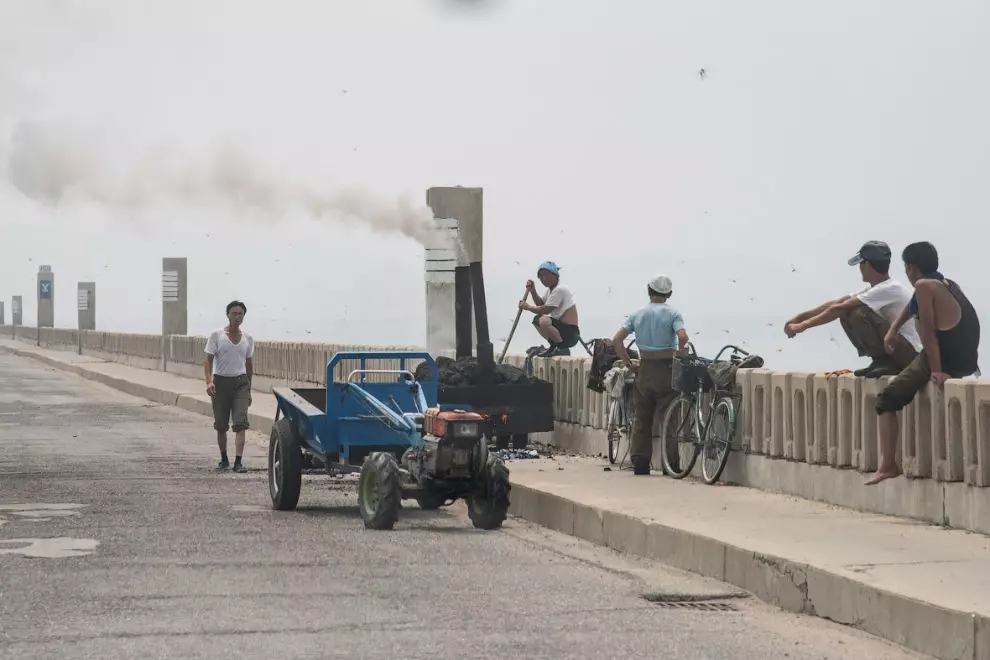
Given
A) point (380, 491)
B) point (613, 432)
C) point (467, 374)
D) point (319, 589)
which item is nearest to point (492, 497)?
point (380, 491)

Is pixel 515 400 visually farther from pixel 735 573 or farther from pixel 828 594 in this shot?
pixel 828 594

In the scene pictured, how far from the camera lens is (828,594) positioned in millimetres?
9477

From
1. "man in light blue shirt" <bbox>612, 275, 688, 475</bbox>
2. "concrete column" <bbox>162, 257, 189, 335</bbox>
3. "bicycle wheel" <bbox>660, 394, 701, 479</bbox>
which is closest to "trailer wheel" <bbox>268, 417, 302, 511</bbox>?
"man in light blue shirt" <bbox>612, 275, 688, 475</bbox>

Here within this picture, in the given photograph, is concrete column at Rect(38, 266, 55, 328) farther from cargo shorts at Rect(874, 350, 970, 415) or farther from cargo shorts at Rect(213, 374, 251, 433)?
cargo shorts at Rect(874, 350, 970, 415)

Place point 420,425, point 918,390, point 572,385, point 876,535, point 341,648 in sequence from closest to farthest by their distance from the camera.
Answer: point 341,648, point 876,535, point 918,390, point 420,425, point 572,385

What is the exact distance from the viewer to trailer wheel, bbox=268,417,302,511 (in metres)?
14.6

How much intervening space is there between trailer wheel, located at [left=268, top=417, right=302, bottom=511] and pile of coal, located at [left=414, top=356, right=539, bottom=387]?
A: 130 inches

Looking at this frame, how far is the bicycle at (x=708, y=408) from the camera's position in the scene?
15180mm

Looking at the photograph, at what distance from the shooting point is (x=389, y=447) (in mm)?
14602

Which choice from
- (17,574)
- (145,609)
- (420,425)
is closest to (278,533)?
(420,425)

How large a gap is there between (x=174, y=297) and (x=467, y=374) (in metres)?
30.4

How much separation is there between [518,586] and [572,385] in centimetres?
920

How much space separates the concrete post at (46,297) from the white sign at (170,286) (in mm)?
43236

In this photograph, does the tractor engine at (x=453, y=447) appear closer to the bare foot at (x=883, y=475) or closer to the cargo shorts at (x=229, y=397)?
the bare foot at (x=883, y=475)
